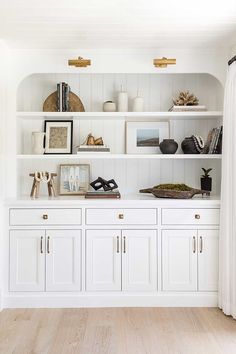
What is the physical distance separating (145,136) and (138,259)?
1271mm

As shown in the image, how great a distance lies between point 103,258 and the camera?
3.98 m

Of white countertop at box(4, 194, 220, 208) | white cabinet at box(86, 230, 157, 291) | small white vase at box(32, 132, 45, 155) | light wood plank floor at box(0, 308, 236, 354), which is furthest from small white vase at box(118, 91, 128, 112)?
light wood plank floor at box(0, 308, 236, 354)

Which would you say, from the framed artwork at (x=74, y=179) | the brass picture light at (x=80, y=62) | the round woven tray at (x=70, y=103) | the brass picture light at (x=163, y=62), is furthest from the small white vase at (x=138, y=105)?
the framed artwork at (x=74, y=179)

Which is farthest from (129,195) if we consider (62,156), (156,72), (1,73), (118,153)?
(1,73)

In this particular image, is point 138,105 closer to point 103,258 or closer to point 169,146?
point 169,146

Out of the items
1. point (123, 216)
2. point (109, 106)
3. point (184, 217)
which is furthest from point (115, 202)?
point (109, 106)

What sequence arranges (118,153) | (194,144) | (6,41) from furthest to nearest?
(118,153)
(194,144)
(6,41)

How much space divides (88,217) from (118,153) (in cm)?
87

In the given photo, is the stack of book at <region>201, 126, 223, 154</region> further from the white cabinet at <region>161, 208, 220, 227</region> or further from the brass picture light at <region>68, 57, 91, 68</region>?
the brass picture light at <region>68, 57, 91, 68</region>

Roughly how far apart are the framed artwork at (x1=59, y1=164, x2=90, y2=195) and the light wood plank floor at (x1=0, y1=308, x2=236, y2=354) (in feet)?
3.91

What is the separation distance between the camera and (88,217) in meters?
3.97

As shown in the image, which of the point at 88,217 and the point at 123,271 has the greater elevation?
the point at 88,217

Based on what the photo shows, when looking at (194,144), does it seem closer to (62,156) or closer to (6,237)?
(62,156)

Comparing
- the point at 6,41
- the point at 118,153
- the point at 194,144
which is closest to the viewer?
the point at 6,41
